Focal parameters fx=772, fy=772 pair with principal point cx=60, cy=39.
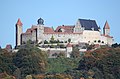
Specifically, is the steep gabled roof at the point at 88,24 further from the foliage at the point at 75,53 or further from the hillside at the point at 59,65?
the hillside at the point at 59,65

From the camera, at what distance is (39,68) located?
102938 mm

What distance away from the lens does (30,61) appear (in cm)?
10338

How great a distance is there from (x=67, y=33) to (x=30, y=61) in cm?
1527

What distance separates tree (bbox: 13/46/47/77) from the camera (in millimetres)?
102000

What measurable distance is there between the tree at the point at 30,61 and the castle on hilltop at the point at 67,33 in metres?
7.96

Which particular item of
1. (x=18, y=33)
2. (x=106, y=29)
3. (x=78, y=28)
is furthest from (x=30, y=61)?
(x=106, y=29)

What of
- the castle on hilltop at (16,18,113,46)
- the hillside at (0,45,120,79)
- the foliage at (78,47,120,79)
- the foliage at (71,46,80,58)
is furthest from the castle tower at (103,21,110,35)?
the foliage at (78,47,120,79)

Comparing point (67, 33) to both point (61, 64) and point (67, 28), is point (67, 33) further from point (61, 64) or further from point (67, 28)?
Answer: point (61, 64)

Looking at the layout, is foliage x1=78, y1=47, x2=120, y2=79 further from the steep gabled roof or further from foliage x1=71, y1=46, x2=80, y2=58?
the steep gabled roof

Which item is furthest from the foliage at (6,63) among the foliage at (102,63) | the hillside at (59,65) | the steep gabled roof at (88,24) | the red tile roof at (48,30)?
the steep gabled roof at (88,24)

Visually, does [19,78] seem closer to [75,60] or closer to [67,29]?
[75,60]

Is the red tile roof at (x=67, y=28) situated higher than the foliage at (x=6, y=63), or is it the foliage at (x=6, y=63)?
the red tile roof at (x=67, y=28)

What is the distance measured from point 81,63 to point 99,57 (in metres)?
2.75

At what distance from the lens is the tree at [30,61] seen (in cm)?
10200
